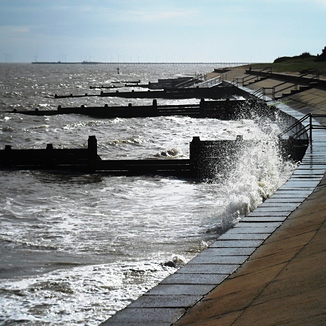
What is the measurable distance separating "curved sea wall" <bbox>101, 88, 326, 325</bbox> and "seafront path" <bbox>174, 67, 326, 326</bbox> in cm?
11

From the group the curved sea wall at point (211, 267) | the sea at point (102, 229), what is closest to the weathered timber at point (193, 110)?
the sea at point (102, 229)

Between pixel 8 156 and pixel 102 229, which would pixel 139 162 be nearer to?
pixel 8 156

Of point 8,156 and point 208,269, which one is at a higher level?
point 208,269

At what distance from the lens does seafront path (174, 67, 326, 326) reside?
5.67 m

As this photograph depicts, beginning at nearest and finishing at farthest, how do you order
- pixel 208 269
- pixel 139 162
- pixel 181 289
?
1. pixel 181 289
2. pixel 208 269
3. pixel 139 162

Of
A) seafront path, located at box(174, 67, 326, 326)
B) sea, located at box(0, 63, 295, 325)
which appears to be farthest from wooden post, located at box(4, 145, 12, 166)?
seafront path, located at box(174, 67, 326, 326)

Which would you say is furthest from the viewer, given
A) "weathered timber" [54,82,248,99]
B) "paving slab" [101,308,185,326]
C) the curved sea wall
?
"weathered timber" [54,82,248,99]

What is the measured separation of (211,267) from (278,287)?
1.21m

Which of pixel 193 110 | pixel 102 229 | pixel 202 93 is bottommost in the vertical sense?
pixel 102 229

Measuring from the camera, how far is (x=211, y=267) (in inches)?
302

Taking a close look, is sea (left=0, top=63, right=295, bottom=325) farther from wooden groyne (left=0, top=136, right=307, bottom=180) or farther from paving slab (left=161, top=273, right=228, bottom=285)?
paving slab (left=161, top=273, right=228, bottom=285)

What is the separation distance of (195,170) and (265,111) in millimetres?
21325

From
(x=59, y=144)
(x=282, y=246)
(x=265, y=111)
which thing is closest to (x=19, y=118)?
(x=59, y=144)

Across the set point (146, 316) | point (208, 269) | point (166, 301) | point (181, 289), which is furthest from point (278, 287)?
point (146, 316)
